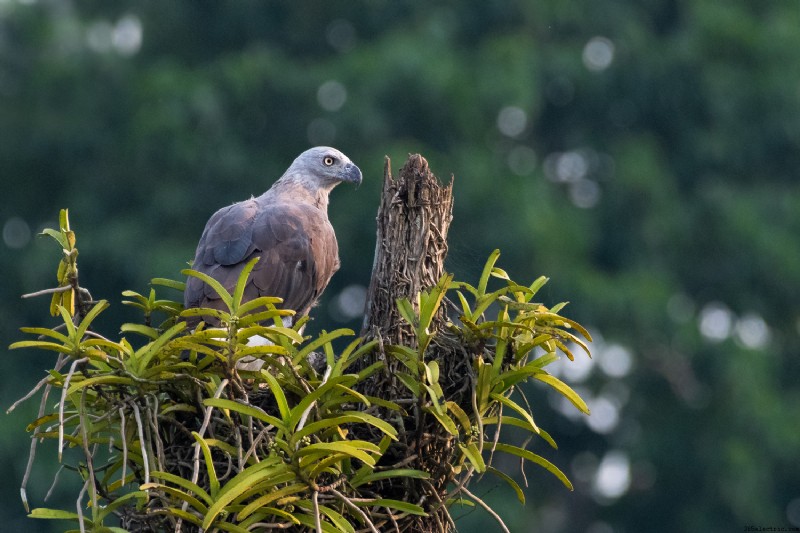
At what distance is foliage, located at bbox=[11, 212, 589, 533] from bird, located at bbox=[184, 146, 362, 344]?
152cm

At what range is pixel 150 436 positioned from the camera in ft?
13.0

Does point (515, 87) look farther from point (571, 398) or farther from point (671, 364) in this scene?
point (571, 398)

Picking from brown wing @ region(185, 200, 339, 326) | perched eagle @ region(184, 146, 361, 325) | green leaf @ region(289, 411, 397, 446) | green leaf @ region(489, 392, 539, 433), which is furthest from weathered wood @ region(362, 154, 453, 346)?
brown wing @ region(185, 200, 339, 326)

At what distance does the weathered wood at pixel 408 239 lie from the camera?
179 inches

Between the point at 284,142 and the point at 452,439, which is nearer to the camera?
the point at 452,439

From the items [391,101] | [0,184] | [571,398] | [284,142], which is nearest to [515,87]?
[391,101]

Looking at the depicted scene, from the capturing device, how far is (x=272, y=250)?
20.0ft

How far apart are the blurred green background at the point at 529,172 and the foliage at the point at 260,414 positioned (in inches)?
403

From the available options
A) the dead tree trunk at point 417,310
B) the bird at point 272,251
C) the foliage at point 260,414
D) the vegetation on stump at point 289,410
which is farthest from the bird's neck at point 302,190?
the foliage at point 260,414

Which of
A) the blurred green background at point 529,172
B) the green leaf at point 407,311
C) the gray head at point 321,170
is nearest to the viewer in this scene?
the green leaf at point 407,311

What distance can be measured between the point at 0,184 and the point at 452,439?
1440cm

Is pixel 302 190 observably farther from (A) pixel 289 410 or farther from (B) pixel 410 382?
(A) pixel 289 410

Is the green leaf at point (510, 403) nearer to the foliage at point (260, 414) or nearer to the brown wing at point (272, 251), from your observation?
the foliage at point (260, 414)

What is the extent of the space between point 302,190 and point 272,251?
1055 millimetres
